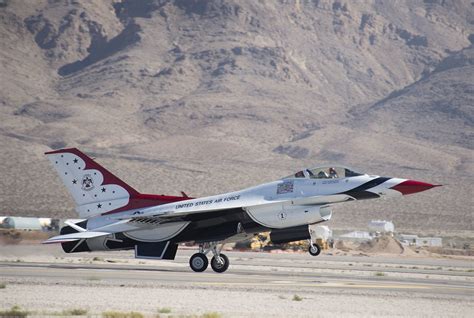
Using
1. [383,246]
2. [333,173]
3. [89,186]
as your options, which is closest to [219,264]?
[333,173]

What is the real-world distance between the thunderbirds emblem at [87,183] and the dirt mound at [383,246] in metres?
35.8

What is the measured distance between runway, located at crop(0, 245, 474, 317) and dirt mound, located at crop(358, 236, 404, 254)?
28312 millimetres

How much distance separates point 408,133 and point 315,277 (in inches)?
6052

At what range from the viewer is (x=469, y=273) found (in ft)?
129

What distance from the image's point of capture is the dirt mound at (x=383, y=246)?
213 ft

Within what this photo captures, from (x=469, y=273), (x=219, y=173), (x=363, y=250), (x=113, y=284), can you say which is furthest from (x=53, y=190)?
(x=113, y=284)

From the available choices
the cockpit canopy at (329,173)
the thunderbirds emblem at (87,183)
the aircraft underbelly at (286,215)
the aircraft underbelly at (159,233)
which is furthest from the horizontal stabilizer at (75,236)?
the cockpit canopy at (329,173)

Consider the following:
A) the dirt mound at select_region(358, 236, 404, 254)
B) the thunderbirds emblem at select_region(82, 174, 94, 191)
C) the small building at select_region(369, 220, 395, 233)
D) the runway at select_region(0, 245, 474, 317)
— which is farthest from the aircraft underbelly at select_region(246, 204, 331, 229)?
the small building at select_region(369, 220, 395, 233)

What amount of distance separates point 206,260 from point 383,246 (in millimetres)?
35967

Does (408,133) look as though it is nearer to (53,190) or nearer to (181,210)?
(53,190)

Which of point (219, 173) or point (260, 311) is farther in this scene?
point (219, 173)

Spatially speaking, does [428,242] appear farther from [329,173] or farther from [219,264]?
[219,264]

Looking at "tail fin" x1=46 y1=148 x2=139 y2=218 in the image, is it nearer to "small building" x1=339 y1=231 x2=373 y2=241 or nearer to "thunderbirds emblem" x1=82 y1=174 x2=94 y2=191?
"thunderbirds emblem" x1=82 y1=174 x2=94 y2=191

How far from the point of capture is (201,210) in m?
30.9
